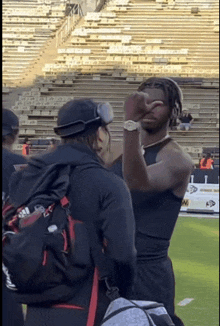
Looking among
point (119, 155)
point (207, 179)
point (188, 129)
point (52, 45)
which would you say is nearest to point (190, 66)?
point (188, 129)

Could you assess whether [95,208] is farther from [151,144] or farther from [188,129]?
[188,129]

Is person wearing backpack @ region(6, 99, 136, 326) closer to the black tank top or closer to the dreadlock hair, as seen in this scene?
the black tank top

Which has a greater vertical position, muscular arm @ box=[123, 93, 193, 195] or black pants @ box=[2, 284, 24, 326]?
muscular arm @ box=[123, 93, 193, 195]

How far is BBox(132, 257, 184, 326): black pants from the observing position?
2.63 m

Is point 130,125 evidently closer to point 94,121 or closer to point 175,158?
point 94,121

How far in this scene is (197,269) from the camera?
336 inches

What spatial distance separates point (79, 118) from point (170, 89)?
59cm

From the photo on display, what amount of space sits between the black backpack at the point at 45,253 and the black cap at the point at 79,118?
0.81ft

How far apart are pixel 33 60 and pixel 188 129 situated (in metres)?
6.68

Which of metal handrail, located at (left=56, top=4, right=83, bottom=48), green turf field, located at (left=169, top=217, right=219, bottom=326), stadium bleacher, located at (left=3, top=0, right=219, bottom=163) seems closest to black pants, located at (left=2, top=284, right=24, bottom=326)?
green turf field, located at (left=169, top=217, right=219, bottom=326)

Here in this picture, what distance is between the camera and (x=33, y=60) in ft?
87.1

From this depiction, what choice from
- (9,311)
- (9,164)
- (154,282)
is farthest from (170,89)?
(9,311)

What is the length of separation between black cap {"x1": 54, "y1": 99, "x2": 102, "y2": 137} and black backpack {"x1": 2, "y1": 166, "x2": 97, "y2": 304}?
247mm

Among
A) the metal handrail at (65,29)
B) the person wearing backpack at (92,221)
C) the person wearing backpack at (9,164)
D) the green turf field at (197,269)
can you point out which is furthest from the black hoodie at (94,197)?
the metal handrail at (65,29)
